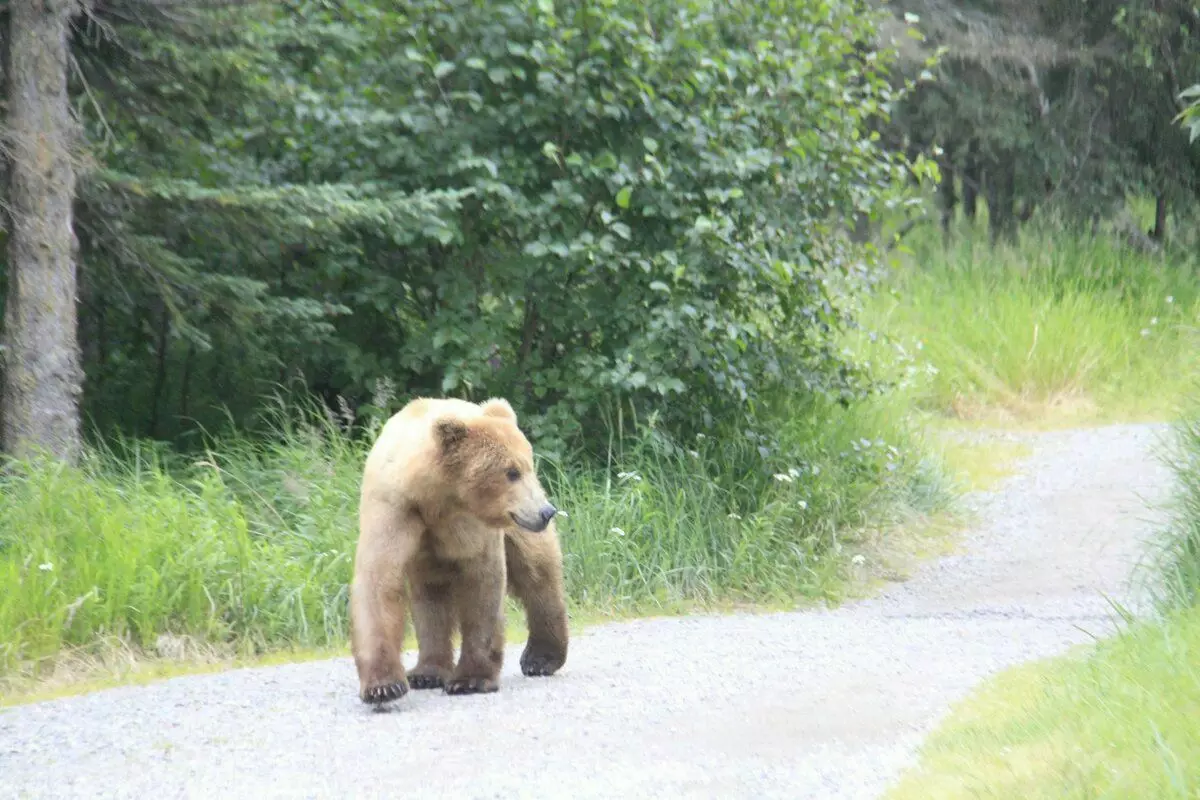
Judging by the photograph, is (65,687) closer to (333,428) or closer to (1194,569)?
(333,428)

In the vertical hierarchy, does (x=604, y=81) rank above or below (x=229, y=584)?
above

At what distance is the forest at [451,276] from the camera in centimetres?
866

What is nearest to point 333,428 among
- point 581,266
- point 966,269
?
point 581,266

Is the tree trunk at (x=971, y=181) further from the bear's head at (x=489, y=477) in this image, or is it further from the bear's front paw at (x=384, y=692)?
the bear's front paw at (x=384, y=692)

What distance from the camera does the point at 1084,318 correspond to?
16.4m

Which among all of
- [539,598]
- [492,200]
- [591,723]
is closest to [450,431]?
[539,598]

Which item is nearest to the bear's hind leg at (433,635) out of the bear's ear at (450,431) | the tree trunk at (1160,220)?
the bear's ear at (450,431)

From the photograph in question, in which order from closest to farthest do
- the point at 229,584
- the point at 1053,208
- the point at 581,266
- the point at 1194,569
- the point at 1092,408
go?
the point at 1194,569
the point at 229,584
the point at 581,266
the point at 1092,408
the point at 1053,208

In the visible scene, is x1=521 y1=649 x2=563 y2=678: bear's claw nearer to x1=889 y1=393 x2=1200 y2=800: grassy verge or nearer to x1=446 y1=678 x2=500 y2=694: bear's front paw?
x1=446 y1=678 x2=500 y2=694: bear's front paw

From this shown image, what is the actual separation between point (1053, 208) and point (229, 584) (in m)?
14.7

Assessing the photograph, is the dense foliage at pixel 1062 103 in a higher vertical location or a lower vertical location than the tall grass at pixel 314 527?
higher

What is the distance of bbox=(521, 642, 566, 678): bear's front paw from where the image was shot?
6707 millimetres

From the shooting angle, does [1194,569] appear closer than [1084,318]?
Yes

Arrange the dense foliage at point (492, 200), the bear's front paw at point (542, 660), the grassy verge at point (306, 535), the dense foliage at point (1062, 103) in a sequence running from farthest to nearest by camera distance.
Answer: the dense foliage at point (1062, 103) → the dense foliage at point (492, 200) → the grassy verge at point (306, 535) → the bear's front paw at point (542, 660)
